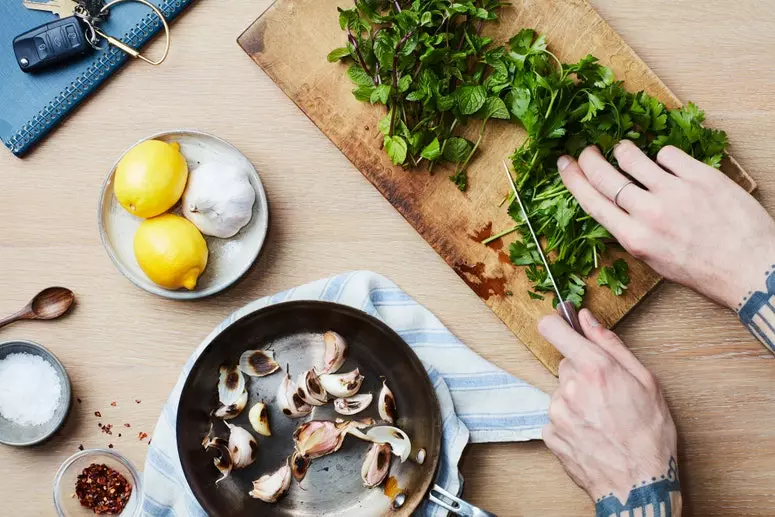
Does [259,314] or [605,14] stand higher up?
[605,14]

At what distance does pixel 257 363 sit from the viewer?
56.7 inches

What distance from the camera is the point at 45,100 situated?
1.44 meters

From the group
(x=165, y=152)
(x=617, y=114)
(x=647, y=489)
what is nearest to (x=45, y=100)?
(x=165, y=152)

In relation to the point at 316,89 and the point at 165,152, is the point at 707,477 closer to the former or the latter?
the point at 316,89

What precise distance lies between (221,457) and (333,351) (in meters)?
0.30

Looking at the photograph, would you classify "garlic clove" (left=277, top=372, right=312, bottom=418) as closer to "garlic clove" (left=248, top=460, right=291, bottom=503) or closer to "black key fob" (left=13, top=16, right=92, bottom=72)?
"garlic clove" (left=248, top=460, right=291, bottom=503)

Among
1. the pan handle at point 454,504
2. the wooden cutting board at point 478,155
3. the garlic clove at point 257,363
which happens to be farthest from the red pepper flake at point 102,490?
the wooden cutting board at point 478,155

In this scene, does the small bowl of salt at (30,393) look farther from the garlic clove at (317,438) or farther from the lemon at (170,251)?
the garlic clove at (317,438)

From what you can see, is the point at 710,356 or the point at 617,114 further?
the point at 710,356

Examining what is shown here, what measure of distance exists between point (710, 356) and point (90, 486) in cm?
125

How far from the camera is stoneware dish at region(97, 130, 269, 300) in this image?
140 centimetres

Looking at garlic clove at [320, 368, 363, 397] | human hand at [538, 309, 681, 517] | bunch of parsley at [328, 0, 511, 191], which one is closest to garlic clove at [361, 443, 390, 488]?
garlic clove at [320, 368, 363, 397]

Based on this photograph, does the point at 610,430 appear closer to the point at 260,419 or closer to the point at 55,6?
the point at 260,419

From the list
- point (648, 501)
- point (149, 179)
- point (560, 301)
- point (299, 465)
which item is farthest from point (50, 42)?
point (648, 501)
